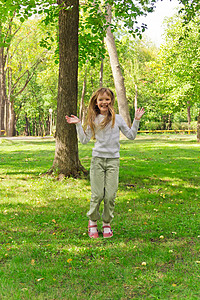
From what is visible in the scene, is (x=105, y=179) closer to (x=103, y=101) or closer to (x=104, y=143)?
(x=104, y=143)

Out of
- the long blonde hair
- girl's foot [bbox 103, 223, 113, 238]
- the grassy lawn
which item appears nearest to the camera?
the grassy lawn

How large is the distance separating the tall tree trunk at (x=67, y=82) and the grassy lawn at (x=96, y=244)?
0.85 meters

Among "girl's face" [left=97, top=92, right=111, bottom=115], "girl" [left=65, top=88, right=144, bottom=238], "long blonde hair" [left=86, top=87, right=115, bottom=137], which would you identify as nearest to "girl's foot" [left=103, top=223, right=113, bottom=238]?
"girl" [left=65, top=88, right=144, bottom=238]

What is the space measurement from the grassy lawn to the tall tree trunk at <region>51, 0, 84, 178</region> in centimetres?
85

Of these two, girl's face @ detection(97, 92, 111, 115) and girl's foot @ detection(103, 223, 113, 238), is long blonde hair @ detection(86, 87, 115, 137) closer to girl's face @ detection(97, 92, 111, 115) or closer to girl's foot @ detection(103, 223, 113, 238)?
girl's face @ detection(97, 92, 111, 115)

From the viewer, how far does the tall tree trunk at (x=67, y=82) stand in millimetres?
8484

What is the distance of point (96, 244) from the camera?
462cm

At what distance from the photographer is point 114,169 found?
4723 mm

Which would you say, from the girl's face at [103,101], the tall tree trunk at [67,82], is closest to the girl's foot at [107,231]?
the girl's face at [103,101]

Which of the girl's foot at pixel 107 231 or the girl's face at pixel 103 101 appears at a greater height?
the girl's face at pixel 103 101

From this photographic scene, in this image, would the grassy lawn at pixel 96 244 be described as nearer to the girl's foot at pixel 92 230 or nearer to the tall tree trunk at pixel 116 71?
the girl's foot at pixel 92 230

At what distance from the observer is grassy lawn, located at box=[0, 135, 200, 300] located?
3.34 meters

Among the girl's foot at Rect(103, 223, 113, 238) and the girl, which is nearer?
the girl

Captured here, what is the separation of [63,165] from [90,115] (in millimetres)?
4053
